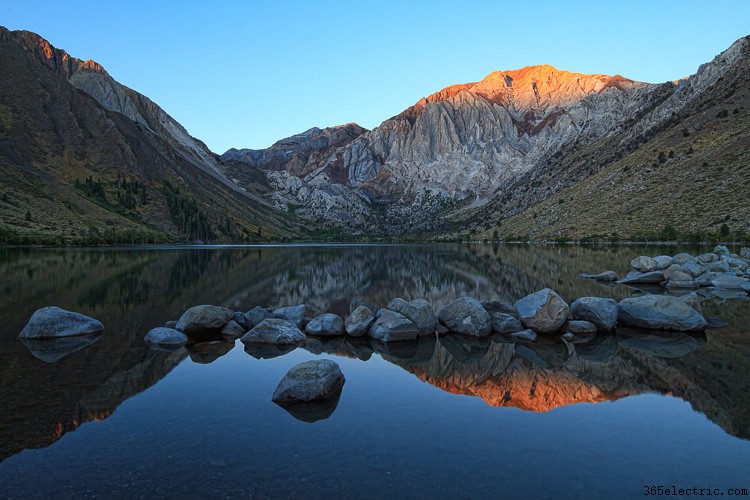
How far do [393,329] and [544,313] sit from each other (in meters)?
9.17

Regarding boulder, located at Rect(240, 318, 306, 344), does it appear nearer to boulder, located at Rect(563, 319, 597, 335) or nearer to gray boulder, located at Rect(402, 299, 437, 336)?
gray boulder, located at Rect(402, 299, 437, 336)

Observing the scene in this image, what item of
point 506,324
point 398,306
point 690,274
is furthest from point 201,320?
point 690,274

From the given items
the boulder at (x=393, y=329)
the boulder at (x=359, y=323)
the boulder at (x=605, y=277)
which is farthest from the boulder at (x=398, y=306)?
the boulder at (x=605, y=277)

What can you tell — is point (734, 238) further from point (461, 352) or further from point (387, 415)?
point (387, 415)

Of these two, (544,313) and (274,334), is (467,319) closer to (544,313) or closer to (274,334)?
(544,313)

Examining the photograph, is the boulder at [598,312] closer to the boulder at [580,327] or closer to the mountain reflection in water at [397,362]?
the boulder at [580,327]

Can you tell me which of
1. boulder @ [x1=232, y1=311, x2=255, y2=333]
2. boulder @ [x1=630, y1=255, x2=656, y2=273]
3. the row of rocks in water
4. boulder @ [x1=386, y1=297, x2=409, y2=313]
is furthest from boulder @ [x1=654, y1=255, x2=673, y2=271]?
boulder @ [x1=232, y1=311, x2=255, y2=333]

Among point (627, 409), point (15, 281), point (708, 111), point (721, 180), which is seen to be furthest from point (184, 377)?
point (708, 111)

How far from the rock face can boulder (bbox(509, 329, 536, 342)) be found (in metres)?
23.9

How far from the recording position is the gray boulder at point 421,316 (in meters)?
26.8

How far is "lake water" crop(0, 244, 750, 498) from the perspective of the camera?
10.7 metres

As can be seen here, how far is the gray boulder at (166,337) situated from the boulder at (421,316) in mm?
12822

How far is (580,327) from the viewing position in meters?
26.9

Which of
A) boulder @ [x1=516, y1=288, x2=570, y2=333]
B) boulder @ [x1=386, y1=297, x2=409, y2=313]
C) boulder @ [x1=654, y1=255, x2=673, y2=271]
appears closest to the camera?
boulder @ [x1=516, y1=288, x2=570, y2=333]
